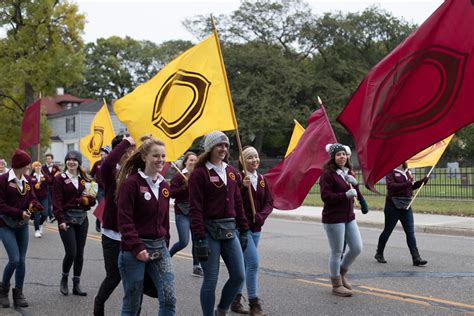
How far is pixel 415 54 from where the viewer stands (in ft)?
15.2

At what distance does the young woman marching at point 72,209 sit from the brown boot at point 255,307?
7.63 ft

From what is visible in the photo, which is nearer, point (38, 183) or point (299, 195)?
point (299, 195)

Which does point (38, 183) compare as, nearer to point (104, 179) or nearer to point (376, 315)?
point (104, 179)

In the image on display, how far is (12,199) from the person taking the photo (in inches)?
277

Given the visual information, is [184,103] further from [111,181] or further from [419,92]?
[419,92]

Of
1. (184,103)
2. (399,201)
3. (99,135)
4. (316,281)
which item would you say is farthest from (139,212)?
(99,135)

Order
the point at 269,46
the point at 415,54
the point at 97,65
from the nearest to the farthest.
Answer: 1. the point at 415,54
2. the point at 269,46
3. the point at 97,65

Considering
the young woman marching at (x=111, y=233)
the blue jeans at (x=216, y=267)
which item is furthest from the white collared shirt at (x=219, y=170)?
the young woman marching at (x=111, y=233)

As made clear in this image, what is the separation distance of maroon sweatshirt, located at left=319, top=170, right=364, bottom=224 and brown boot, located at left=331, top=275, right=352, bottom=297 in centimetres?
69

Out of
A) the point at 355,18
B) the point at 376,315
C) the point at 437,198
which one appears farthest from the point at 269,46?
the point at 376,315

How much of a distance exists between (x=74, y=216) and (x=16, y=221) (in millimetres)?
673

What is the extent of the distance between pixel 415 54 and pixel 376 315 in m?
2.85

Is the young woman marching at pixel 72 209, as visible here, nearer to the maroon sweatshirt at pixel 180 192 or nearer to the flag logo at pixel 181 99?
the flag logo at pixel 181 99

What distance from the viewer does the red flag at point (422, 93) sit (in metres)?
4.42
